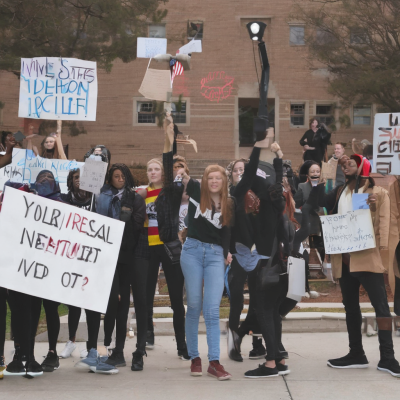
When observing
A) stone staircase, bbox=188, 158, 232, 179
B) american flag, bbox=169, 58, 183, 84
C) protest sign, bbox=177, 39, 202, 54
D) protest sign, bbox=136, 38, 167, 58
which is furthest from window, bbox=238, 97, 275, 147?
american flag, bbox=169, 58, 183, 84

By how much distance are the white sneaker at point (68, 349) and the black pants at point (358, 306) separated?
2.72 m

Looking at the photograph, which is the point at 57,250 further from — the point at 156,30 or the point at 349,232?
the point at 156,30

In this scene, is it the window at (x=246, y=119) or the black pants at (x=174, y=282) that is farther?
the window at (x=246, y=119)

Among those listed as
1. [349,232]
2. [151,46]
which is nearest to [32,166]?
[151,46]

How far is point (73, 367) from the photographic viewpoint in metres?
6.86

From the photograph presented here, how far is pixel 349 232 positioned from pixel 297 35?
21.4 m

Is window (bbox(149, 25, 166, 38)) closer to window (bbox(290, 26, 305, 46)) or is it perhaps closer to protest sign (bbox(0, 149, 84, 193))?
window (bbox(290, 26, 305, 46))

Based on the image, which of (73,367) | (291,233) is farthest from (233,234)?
(73,367)

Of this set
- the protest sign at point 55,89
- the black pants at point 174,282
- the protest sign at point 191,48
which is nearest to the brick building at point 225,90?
the protest sign at point 55,89

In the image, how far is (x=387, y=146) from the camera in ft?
23.7

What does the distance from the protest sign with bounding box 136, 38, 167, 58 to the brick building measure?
56.8 feet

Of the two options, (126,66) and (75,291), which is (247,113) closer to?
(126,66)

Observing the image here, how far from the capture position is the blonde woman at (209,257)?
644 cm

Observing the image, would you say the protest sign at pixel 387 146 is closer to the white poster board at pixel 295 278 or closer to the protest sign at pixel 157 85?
the white poster board at pixel 295 278
